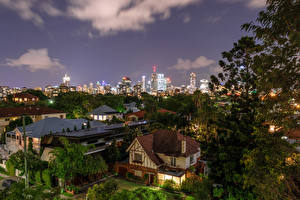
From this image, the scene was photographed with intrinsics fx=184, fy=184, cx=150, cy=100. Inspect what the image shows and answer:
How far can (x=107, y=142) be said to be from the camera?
3206 cm

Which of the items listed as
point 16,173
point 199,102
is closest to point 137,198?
point 16,173

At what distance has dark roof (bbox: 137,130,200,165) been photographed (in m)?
25.6

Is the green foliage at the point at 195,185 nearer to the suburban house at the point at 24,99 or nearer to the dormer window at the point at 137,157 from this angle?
the dormer window at the point at 137,157

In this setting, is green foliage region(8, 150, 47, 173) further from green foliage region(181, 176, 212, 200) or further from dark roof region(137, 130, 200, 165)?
green foliage region(181, 176, 212, 200)

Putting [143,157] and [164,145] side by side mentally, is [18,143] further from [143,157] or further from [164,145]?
[164,145]

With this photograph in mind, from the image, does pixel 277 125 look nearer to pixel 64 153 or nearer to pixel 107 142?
pixel 64 153

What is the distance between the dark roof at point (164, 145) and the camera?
25.6m

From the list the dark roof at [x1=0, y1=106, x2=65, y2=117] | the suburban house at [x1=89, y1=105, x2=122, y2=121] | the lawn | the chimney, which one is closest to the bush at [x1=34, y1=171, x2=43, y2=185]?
the lawn

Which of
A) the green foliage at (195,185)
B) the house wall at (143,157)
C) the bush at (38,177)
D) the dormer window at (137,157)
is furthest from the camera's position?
the dormer window at (137,157)

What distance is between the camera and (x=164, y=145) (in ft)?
88.8

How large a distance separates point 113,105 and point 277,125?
287 feet

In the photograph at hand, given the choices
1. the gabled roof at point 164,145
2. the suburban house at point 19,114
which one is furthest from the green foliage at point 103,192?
the suburban house at point 19,114

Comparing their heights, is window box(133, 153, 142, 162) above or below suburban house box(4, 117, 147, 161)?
below

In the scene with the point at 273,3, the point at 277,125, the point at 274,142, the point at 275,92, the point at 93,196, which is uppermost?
the point at 273,3
